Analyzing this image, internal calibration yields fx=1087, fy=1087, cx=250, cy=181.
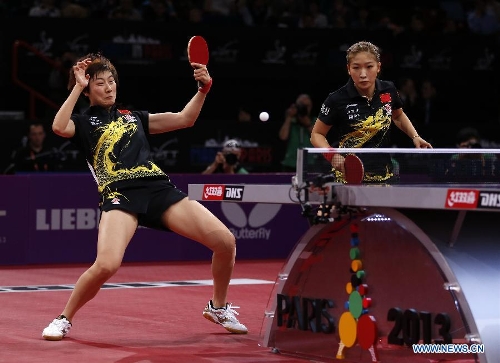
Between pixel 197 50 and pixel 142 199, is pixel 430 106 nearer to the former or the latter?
pixel 197 50

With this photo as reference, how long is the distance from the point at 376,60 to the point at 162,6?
863cm

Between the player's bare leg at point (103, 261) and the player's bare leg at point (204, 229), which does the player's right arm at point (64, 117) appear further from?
the player's bare leg at point (204, 229)

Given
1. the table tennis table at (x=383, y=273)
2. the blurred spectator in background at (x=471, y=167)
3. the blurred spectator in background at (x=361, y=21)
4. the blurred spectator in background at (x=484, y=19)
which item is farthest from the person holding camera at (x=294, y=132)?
the table tennis table at (x=383, y=273)

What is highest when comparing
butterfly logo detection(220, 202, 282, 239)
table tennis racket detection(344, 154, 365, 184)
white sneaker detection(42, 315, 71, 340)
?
table tennis racket detection(344, 154, 365, 184)

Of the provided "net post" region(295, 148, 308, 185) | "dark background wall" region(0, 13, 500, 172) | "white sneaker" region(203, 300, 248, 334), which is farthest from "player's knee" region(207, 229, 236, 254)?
"dark background wall" region(0, 13, 500, 172)

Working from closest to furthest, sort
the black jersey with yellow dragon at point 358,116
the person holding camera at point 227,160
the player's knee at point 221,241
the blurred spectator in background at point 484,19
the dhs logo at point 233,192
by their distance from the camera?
the dhs logo at point 233,192
the player's knee at point 221,241
the black jersey with yellow dragon at point 358,116
the person holding camera at point 227,160
the blurred spectator in background at point 484,19

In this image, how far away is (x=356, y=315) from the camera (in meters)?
5.88

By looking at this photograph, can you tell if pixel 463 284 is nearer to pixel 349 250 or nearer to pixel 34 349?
pixel 349 250

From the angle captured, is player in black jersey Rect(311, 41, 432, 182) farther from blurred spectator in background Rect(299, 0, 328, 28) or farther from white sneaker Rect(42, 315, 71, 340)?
blurred spectator in background Rect(299, 0, 328, 28)

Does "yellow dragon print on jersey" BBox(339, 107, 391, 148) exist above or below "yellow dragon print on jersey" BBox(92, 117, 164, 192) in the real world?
above

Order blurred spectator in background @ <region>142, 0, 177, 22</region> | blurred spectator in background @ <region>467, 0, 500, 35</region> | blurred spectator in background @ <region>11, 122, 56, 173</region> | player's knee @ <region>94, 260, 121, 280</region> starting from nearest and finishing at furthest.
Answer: player's knee @ <region>94, 260, 121, 280</region>
blurred spectator in background @ <region>11, 122, 56, 173</region>
blurred spectator in background @ <region>142, 0, 177, 22</region>
blurred spectator in background @ <region>467, 0, 500, 35</region>

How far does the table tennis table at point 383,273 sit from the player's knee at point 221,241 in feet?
1.68

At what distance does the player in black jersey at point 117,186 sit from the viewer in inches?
262

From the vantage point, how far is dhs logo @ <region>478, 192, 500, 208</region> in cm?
486
